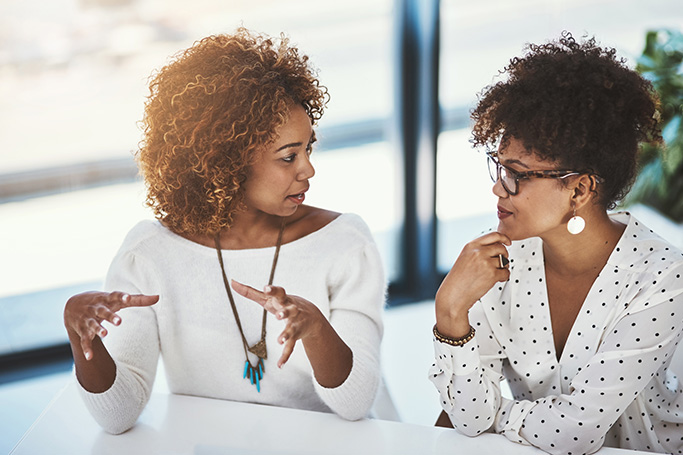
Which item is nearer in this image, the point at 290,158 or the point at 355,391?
the point at 355,391

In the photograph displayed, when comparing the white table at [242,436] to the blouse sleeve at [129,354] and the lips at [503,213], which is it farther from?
the lips at [503,213]

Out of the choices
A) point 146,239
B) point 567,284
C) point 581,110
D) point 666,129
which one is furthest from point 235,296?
point 666,129

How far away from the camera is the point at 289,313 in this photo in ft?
5.15

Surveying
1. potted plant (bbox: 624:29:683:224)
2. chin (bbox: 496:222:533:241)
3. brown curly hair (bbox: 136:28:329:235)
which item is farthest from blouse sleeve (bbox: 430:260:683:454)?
potted plant (bbox: 624:29:683:224)

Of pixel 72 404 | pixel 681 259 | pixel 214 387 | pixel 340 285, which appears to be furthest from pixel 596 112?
pixel 72 404

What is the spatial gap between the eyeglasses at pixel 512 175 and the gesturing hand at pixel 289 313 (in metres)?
0.52

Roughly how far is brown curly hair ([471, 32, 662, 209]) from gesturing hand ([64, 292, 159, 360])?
0.90 metres

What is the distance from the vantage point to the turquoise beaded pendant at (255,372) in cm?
191

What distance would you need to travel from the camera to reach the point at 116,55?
3180 millimetres

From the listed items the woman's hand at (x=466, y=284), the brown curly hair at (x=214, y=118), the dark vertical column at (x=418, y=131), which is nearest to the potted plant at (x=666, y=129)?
the dark vertical column at (x=418, y=131)

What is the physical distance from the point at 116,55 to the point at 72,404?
5.83 ft

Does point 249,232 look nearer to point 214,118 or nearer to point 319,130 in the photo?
point 214,118

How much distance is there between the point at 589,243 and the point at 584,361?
10.6 inches

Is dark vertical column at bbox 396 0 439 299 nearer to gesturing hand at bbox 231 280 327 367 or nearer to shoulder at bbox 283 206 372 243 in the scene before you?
shoulder at bbox 283 206 372 243
